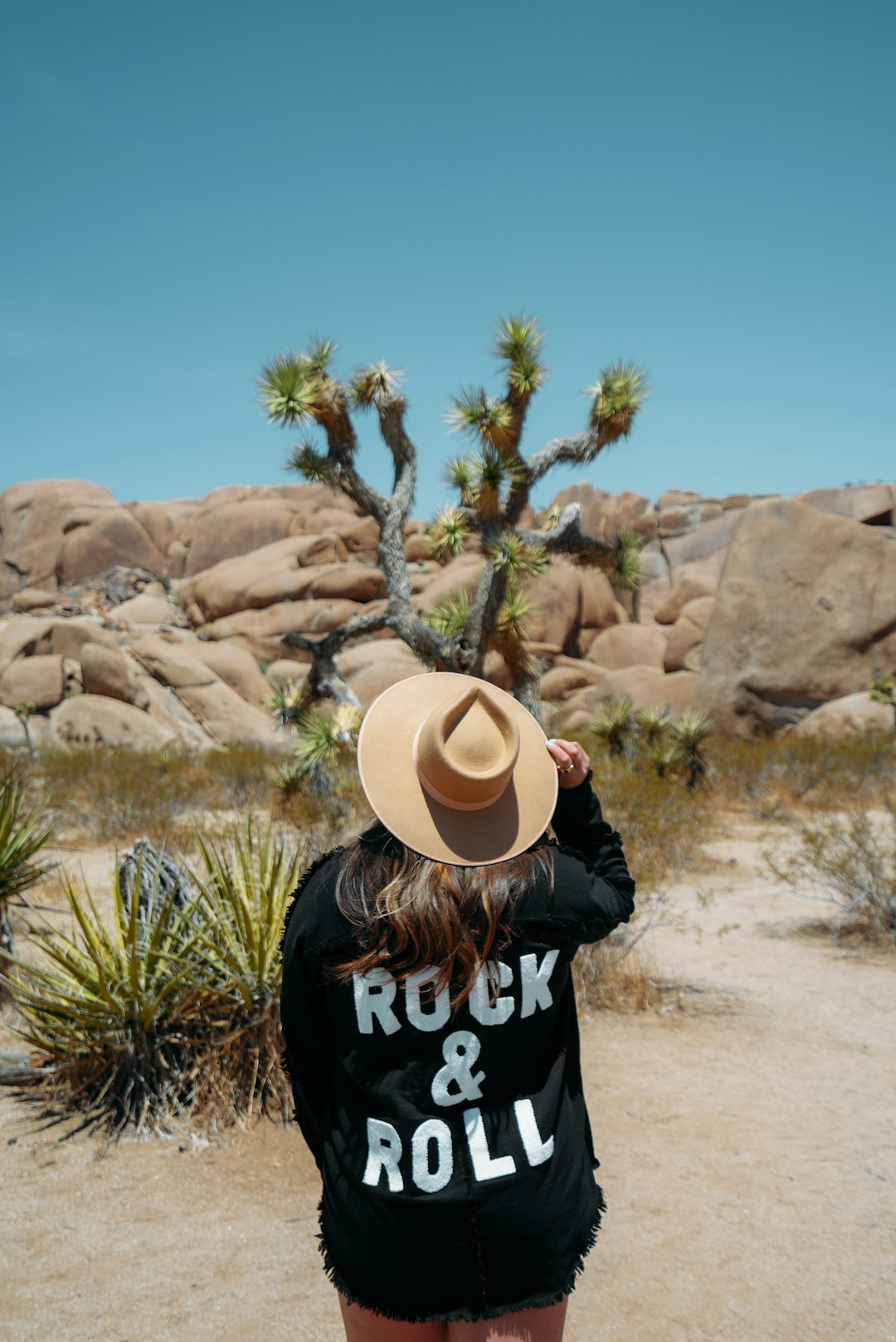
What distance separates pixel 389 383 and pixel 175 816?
6.07 m

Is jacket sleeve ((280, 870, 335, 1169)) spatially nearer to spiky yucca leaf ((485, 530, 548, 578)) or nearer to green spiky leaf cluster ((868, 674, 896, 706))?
spiky yucca leaf ((485, 530, 548, 578))

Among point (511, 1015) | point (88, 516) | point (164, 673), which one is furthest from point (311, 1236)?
point (88, 516)

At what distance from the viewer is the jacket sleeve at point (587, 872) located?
1.73 metres

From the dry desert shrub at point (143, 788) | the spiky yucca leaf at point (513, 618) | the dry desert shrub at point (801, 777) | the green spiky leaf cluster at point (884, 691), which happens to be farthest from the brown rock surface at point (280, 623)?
the spiky yucca leaf at point (513, 618)

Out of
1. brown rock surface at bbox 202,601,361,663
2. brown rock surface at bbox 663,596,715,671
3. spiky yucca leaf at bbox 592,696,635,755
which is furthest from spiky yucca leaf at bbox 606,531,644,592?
brown rock surface at bbox 202,601,361,663

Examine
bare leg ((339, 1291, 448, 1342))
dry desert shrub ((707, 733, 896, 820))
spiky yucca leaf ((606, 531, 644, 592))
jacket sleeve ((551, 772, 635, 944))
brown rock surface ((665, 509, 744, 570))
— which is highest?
brown rock surface ((665, 509, 744, 570))

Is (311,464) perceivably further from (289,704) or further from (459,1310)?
(459,1310)

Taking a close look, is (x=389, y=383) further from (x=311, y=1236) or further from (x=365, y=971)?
(x=365, y=971)

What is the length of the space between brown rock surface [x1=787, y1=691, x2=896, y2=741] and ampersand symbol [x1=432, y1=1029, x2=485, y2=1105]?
52.6ft

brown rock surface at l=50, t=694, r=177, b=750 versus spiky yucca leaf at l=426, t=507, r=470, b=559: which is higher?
spiky yucca leaf at l=426, t=507, r=470, b=559

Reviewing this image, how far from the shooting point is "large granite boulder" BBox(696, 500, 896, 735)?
64.4 ft

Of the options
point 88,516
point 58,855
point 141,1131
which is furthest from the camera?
point 88,516

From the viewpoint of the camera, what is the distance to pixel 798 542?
20.3 m

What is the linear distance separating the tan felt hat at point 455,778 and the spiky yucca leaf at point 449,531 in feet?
31.9
